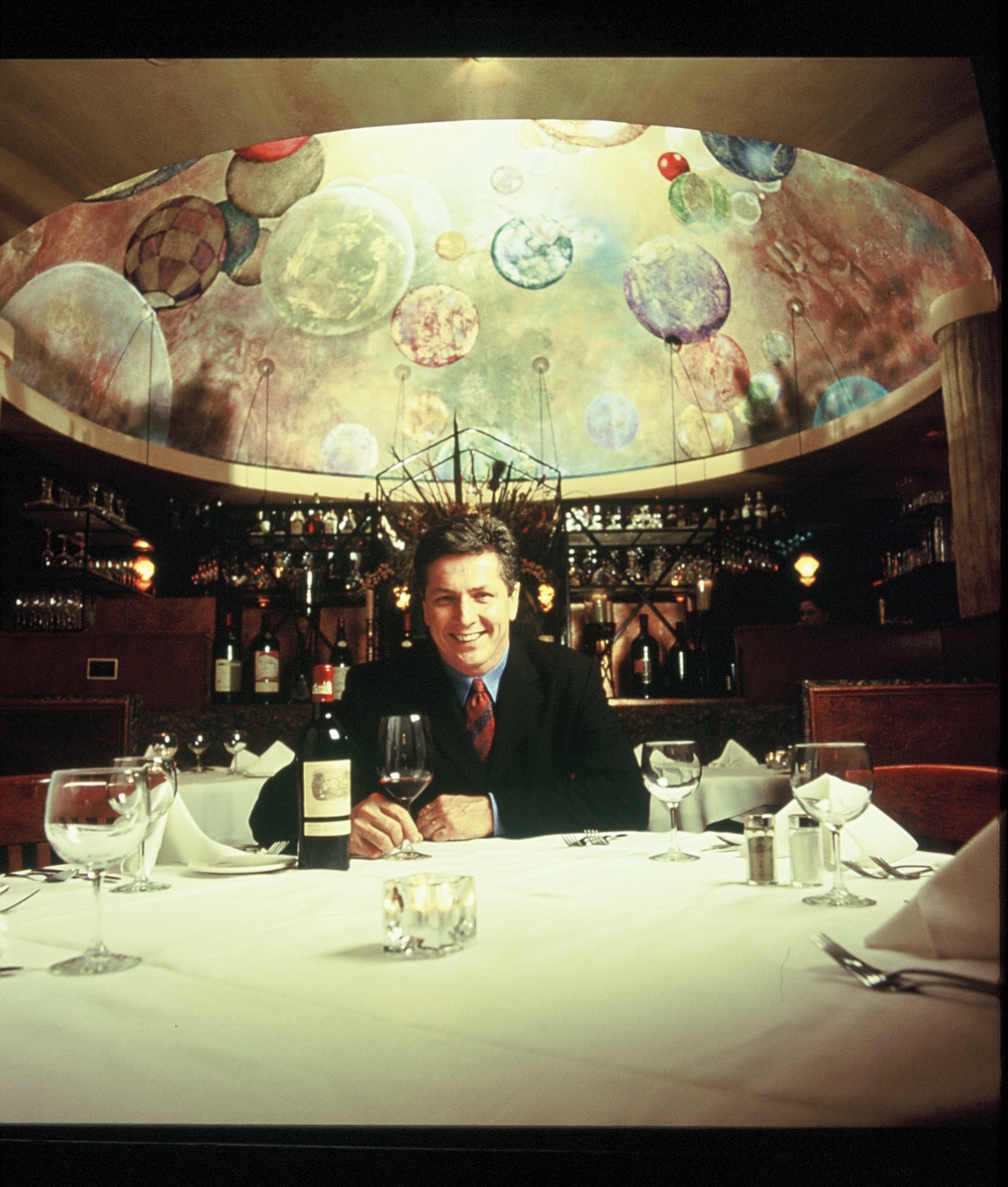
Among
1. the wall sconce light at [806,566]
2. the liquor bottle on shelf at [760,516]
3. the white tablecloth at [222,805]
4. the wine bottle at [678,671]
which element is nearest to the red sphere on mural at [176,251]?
→ the liquor bottle on shelf at [760,516]

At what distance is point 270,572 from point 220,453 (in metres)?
3.60

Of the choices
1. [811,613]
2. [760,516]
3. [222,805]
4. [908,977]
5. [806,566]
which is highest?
[760,516]

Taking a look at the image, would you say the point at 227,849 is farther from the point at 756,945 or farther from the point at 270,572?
the point at 270,572

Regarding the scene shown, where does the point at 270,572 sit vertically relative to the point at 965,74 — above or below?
below

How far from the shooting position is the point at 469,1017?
76 centimetres

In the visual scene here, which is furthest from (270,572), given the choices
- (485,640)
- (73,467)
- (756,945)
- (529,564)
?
(756,945)

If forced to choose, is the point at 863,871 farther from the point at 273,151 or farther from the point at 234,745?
the point at 273,151

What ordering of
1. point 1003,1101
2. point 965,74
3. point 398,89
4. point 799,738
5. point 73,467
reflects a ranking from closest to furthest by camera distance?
point 1003,1101, point 965,74, point 398,89, point 799,738, point 73,467

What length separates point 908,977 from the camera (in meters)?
0.82

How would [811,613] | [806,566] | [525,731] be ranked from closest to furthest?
[525,731]
[811,613]
[806,566]

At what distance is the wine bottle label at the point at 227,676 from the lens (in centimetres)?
638

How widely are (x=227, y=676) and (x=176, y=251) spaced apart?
539 cm

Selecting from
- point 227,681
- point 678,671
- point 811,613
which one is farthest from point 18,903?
point 811,613

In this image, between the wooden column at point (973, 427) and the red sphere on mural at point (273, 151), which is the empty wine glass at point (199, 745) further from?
the red sphere on mural at point (273, 151)
